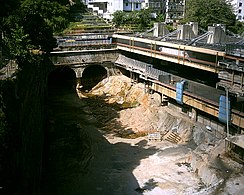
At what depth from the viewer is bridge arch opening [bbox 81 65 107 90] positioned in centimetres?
5716

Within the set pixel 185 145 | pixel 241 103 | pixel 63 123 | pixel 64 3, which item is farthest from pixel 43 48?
pixel 64 3

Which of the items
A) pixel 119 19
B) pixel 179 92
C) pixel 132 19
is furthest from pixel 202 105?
pixel 119 19

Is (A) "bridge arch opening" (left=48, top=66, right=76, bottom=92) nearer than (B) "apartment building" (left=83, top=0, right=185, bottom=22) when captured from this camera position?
Yes

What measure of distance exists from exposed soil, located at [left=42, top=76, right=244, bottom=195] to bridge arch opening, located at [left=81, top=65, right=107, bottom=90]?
7.44 m

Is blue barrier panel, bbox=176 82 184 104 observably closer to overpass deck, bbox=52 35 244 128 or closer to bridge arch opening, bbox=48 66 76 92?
overpass deck, bbox=52 35 244 128

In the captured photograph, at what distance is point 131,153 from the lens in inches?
1352

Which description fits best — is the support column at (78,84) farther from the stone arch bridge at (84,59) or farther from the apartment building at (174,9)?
the apartment building at (174,9)

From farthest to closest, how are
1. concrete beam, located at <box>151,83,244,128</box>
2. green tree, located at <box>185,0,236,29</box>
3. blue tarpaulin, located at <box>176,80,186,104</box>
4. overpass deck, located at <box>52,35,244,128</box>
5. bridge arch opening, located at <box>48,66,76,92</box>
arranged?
green tree, located at <box>185,0,236,29</box>
bridge arch opening, located at <box>48,66,76,92</box>
blue tarpaulin, located at <box>176,80,186,104</box>
overpass deck, located at <box>52,35,244,128</box>
concrete beam, located at <box>151,83,244,128</box>

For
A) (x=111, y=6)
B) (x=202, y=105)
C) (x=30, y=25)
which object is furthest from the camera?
(x=111, y=6)

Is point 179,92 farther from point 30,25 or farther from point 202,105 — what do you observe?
point 30,25

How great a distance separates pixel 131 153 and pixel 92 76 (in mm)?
26651

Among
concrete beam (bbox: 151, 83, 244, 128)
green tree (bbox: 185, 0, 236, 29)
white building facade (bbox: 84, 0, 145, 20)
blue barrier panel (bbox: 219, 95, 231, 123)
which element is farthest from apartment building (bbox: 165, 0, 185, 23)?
blue barrier panel (bbox: 219, 95, 231, 123)

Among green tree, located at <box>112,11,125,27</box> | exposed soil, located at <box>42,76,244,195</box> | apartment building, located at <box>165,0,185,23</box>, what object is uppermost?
apartment building, located at <box>165,0,185,23</box>

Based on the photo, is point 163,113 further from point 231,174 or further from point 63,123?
point 231,174
